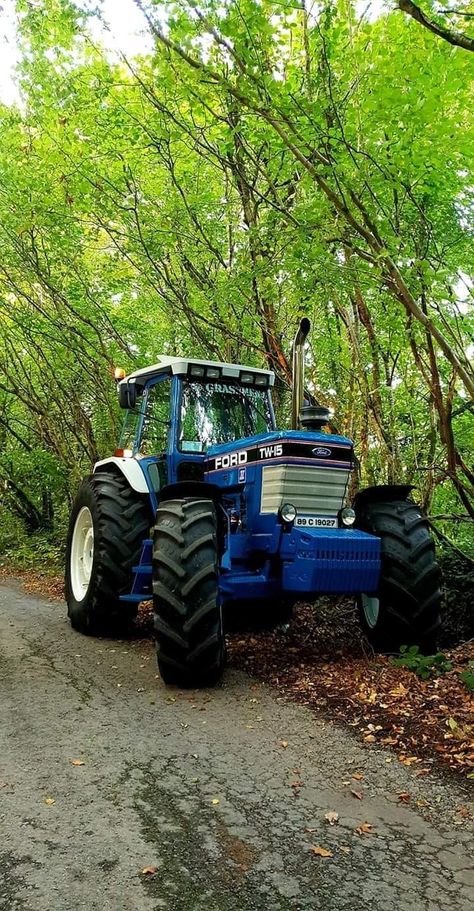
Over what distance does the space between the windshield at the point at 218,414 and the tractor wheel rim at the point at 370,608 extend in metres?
1.88

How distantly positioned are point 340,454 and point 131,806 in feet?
10.4

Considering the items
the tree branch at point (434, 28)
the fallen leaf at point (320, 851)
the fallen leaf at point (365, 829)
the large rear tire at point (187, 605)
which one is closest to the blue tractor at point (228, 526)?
the large rear tire at point (187, 605)

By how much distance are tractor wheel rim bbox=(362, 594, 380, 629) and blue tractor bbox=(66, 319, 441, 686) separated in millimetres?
13

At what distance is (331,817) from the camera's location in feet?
9.53

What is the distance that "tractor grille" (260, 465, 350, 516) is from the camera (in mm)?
5180

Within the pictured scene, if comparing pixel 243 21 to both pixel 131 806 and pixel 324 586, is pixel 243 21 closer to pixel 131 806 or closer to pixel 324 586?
pixel 324 586

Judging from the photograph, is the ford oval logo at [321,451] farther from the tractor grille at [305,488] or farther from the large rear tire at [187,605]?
the large rear tire at [187,605]

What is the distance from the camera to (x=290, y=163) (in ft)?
21.3

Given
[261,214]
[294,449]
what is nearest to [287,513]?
[294,449]

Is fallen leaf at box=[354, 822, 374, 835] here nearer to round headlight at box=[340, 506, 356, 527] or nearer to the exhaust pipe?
round headlight at box=[340, 506, 356, 527]

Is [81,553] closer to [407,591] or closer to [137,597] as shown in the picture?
[137,597]

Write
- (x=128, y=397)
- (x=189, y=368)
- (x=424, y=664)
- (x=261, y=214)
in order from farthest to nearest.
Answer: (x=261, y=214)
(x=128, y=397)
(x=189, y=368)
(x=424, y=664)

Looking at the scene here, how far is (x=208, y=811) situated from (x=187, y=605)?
164 centimetres

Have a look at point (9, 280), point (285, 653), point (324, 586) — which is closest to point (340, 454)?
point (324, 586)
